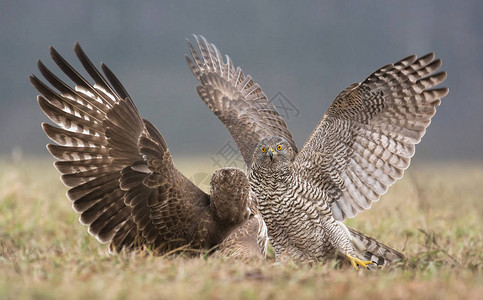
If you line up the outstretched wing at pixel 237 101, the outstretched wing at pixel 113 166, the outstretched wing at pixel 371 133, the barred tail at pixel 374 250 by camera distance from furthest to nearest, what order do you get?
the outstretched wing at pixel 237 101, the barred tail at pixel 374 250, the outstretched wing at pixel 371 133, the outstretched wing at pixel 113 166

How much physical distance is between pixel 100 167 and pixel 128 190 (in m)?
0.36

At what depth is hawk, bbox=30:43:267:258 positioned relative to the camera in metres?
5.02

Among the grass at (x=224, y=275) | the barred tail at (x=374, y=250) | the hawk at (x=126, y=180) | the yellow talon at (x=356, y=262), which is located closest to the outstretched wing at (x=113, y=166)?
the hawk at (x=126, y=180)

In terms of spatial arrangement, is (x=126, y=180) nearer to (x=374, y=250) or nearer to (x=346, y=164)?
(x=346, y=164)

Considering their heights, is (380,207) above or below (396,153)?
below

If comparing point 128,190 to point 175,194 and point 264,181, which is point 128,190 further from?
point 264,181

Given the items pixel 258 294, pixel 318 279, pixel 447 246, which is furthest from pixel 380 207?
pixel 258 294

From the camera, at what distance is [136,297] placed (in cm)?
302

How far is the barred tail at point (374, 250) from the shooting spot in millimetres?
5883

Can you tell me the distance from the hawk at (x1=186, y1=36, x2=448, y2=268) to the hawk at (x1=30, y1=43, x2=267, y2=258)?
0.82 metres

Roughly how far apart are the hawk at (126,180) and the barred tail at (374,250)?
4.24 feet

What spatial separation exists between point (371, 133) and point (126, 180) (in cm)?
258

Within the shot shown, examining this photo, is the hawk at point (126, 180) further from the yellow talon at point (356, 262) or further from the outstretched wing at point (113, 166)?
the yellow talon at point (356, 262)

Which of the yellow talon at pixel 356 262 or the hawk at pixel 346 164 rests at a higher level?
the hawk at pixel 346 164
